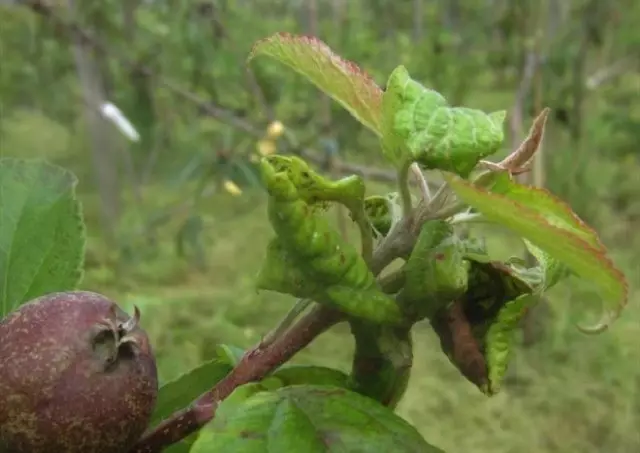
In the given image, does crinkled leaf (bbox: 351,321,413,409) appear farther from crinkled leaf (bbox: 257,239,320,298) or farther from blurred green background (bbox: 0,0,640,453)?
blurred green background (bbox: 0,0,640,453)

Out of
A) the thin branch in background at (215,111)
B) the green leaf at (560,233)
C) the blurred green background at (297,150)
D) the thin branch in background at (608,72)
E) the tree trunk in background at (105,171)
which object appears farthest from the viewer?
the tree trunk in background at (105,171)

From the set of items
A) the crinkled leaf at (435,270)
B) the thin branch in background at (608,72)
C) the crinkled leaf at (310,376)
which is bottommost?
the thin branch in background at (608,72)

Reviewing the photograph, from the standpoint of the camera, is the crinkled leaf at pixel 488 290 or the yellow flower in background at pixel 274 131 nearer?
the crinkled leaf at pixel 488 290

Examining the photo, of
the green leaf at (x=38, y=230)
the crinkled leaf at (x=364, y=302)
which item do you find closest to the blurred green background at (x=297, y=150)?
the green leaf at (x=38, y=230)

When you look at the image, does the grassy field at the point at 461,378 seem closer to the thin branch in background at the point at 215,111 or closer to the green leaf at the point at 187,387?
the thin branch in background at the point at 215,111

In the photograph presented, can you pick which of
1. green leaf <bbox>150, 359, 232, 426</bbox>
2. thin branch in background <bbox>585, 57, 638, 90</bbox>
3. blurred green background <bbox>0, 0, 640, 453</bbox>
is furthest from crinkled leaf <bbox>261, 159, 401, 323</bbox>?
thin branch in background <bbox>585, 57, 638, 90</bbox>

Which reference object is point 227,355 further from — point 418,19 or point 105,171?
point 418,19

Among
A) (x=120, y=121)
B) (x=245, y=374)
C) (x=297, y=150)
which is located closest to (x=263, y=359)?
(x=245, y=374)

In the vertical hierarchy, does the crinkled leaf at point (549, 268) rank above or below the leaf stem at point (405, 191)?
below

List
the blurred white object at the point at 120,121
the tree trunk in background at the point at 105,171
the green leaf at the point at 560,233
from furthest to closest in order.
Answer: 1. the tree trunk in background at the point at 105,171
2. the blurred white object at the point at 120,121
3. the green leaf at the point at 560,233
